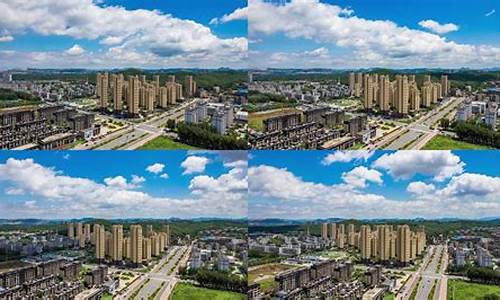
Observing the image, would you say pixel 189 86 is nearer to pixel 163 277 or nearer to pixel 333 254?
pixel 163 277

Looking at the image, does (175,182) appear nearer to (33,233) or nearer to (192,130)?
(192,130)

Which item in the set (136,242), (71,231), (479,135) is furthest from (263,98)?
(71,231)

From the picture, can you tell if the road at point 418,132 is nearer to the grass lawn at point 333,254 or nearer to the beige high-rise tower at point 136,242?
the grass lawn at point 333,254

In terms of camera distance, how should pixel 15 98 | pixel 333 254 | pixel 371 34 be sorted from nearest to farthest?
pixel 15 98, pixel 371 34, pixel 333 254

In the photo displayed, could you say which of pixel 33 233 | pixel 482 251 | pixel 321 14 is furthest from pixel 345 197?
pixel 33 233

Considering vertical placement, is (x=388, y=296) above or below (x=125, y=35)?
below

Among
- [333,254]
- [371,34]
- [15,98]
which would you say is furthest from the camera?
[333,254]
